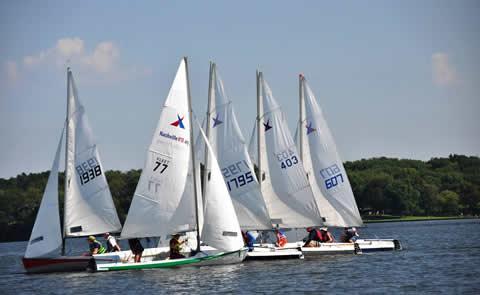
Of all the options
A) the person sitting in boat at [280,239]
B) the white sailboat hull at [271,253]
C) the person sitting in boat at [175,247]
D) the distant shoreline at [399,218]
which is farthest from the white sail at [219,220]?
the distant shoreline at [399,218]

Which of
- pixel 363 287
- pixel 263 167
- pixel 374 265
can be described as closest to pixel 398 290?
pixel 363 287

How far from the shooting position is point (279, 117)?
4550 cm

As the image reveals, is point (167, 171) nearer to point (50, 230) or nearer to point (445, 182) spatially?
point (50, 230)

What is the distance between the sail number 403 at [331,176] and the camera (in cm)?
4709

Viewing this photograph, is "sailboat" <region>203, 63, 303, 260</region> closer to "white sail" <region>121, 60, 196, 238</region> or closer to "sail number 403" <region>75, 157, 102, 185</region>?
"white sail" <region>121, 60, 196, 238</region>

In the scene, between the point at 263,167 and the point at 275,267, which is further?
the point at 263,167

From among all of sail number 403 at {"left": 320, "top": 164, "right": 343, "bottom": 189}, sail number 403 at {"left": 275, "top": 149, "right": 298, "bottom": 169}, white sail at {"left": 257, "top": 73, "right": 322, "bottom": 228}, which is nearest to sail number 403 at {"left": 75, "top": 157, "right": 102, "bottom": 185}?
white sail at {"left": 257, "top": 73, "right": 322, "bottom": 228}

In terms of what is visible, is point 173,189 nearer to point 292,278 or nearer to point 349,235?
point 292,278

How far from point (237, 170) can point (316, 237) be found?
5103mm

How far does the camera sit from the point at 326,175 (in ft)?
155

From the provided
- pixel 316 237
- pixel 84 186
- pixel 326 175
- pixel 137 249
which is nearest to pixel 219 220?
pixel 137 249

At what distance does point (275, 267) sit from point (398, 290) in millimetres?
8806

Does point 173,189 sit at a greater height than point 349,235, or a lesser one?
greater

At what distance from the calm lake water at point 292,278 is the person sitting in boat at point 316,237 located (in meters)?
0.96
